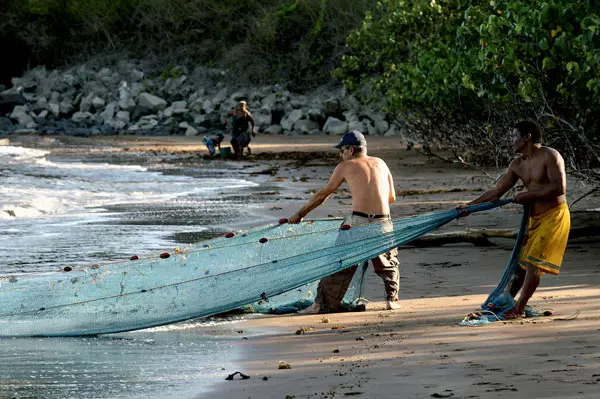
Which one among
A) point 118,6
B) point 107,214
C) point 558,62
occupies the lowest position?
point 107,214

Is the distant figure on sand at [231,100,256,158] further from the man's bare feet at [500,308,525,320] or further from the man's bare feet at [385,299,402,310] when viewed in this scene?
the man's bare feet at [500,308,525,320]

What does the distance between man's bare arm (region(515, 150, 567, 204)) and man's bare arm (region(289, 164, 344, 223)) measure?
4.74 feet

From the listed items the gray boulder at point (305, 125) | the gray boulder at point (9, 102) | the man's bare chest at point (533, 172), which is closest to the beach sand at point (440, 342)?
the man's bare chest at point (533, 172)

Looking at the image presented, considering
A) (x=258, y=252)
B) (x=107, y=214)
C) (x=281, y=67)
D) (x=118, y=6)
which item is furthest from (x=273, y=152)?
(x=118, y=6)

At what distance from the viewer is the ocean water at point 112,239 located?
6.27 meters

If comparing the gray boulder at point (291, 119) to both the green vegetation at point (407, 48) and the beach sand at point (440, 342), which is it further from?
the beach sand at point (440, 342)

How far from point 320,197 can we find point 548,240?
1756 mm

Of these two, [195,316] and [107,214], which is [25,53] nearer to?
[107,214]

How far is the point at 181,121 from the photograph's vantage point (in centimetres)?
4806

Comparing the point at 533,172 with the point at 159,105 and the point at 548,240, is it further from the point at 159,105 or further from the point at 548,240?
the point at 159,105

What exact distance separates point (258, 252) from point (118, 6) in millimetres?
53780

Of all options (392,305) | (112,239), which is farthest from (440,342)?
(112,239)

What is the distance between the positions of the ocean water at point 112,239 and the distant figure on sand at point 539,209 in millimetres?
1984

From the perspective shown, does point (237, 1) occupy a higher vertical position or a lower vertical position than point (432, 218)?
higher
